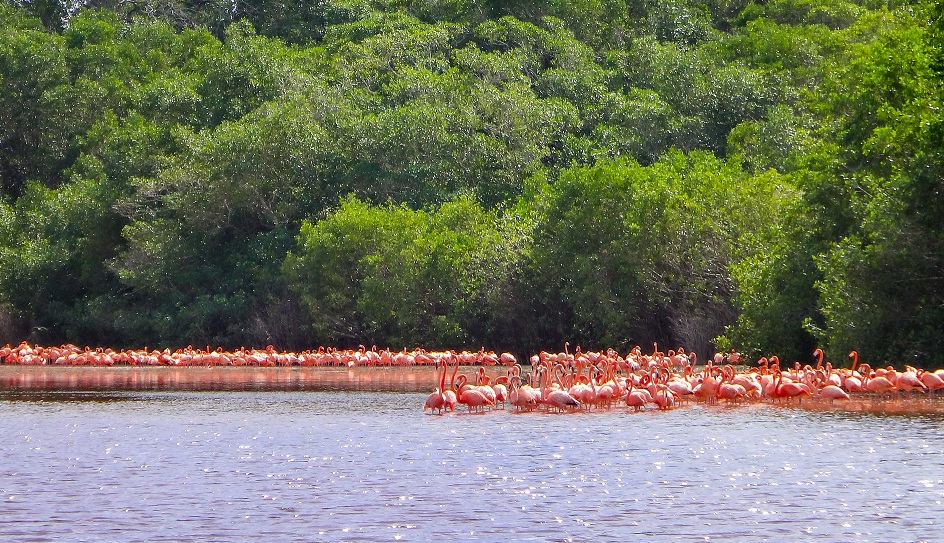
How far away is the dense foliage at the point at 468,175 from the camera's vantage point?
30531 millimetres

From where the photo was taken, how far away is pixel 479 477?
570 inches

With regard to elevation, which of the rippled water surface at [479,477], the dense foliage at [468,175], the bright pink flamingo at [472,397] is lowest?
the rippled water surface at [479,477]

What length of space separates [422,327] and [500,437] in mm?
27965

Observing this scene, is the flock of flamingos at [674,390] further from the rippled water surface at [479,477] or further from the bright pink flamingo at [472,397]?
the rippled water surface at [479,477]

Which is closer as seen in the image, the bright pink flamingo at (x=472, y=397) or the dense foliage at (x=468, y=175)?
the bright pink flamingo at (x=472, y=397)

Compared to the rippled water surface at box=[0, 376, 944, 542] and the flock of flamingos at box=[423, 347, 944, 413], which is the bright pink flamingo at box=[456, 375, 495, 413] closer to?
the flock of flamingos at box=[423, 347, 944, 413]

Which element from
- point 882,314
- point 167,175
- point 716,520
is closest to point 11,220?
point 167,175

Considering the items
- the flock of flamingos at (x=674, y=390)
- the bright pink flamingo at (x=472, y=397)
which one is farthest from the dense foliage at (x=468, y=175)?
the bright pink flamingo at (x=472, y=397)

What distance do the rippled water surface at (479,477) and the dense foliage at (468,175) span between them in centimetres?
930

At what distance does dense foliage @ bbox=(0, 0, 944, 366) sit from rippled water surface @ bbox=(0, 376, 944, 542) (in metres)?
9.30

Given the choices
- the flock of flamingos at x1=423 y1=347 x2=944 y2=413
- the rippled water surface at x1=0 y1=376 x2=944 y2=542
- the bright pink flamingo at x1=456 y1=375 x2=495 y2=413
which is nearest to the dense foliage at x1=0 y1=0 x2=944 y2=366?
the flock of flamingos at x1=423 y1=347 x2=944 y2=413

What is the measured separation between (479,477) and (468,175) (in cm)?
3715

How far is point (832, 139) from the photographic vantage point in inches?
1233

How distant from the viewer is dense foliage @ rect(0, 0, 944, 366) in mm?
30531
